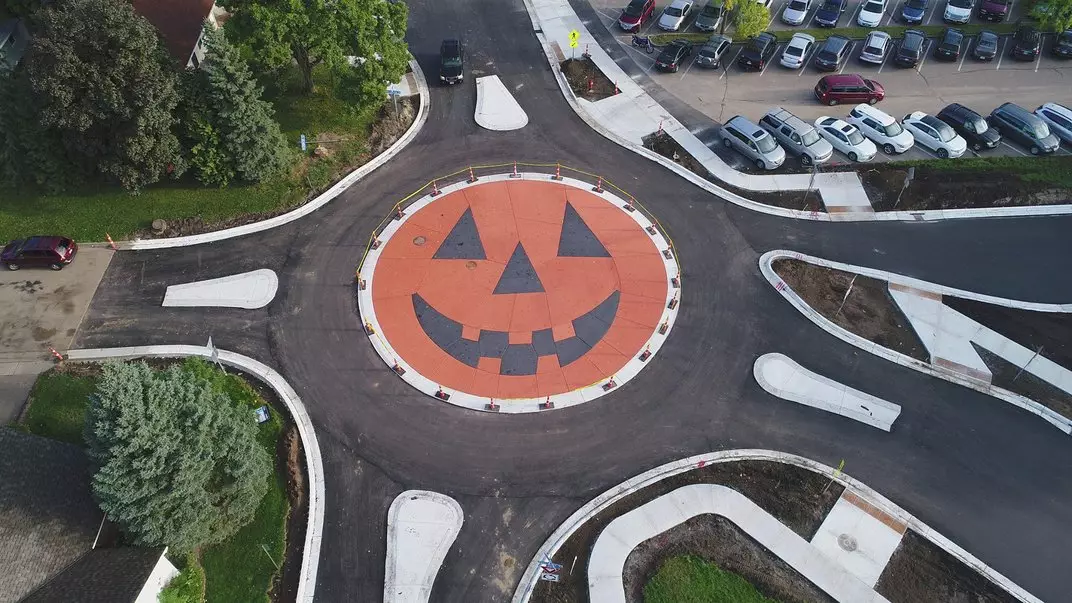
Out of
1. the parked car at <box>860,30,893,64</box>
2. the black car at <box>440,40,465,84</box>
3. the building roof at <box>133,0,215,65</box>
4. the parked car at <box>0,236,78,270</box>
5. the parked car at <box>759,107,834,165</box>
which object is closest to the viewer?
the parked car at <box>0,236,78,270</box>

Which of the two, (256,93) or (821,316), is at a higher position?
(256,93)

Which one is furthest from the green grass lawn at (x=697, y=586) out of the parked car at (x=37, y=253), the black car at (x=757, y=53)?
the black car at (x=757, y=53)

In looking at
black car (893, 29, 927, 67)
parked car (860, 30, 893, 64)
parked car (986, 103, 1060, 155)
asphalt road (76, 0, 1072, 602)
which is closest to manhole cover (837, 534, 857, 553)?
asphalt road (76, 0, 1072, 602)

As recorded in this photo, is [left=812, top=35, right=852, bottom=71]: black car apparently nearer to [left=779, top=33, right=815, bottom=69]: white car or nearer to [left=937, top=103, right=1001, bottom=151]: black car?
[left=779, top=33, right=815, bottom=69]: white car

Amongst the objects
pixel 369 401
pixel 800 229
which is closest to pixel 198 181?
pixel 369 401

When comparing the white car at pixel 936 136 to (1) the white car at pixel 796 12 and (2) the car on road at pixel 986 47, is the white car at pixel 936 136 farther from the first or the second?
(1) the white car at pixel 796 12

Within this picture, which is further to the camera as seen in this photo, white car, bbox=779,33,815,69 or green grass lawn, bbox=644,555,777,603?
white car, bbox=779,33,815,69

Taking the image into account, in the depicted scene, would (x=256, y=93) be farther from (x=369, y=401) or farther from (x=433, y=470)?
(x=433, y=470)
